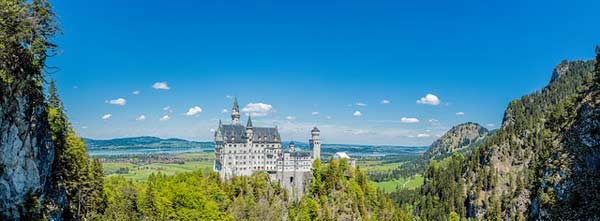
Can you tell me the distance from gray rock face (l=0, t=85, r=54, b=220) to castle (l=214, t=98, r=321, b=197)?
87918 mm

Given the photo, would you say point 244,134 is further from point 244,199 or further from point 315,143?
point 244,199

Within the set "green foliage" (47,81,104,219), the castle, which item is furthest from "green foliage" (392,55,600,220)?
"green foliage" (47,81,104,219)

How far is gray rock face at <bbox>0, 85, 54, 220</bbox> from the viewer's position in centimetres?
3881

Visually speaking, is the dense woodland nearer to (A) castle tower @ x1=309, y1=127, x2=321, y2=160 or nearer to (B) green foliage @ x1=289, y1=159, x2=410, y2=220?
(B) green foliage @ x1=289, y1=159, x2=410, y2=220

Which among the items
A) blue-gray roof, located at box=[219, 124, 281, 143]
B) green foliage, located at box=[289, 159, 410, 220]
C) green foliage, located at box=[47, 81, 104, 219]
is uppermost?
blue-gray roof, located at box=[219, 124, 281, 143]

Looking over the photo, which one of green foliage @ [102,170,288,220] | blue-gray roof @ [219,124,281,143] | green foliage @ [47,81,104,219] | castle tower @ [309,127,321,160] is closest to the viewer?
green foliage @ [47,81,104,219]

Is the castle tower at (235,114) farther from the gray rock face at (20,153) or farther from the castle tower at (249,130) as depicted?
the gray rock face at (20,153)

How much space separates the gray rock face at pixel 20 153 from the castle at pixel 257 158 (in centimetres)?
8792

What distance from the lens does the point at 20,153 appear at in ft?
137

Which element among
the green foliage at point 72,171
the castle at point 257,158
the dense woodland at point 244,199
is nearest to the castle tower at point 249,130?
the castle at point 257,158

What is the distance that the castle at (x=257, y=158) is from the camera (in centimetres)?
13588

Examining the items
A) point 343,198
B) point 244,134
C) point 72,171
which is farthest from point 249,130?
point 72,171

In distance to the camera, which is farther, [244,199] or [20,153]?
[244,199]

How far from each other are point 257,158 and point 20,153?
9897 centimetres
